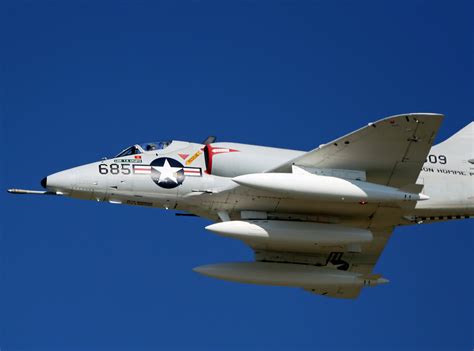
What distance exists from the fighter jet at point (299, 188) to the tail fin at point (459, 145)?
0.03m

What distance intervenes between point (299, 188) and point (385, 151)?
7.43ft

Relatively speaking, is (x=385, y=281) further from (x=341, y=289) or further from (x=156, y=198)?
(x=156, y=198)

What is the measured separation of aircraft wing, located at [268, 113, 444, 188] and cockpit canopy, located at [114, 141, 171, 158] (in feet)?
10.3

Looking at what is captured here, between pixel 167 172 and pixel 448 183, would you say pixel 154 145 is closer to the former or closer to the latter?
pixel 167 172

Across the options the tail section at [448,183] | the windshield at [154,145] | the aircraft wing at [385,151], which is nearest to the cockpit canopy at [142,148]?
the windshield at [154,145]

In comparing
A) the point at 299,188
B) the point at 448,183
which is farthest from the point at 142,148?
the point at 448,183

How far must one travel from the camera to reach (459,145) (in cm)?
2334

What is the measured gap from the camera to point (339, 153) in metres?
20.9

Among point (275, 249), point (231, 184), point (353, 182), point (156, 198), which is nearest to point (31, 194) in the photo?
point (156, 198)

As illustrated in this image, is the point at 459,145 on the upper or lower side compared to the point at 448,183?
upper

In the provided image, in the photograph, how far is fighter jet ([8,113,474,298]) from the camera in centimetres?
2053

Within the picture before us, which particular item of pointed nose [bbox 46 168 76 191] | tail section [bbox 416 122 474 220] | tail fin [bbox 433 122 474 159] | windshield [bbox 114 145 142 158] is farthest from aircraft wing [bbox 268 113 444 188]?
pointed nose [bbox 46 168 76 191]

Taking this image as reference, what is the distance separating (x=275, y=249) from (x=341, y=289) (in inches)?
117

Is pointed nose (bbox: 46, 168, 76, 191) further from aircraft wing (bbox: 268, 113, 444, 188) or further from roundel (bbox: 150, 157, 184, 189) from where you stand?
aircraft wing (bbox: 268, 113, 444, 188)
